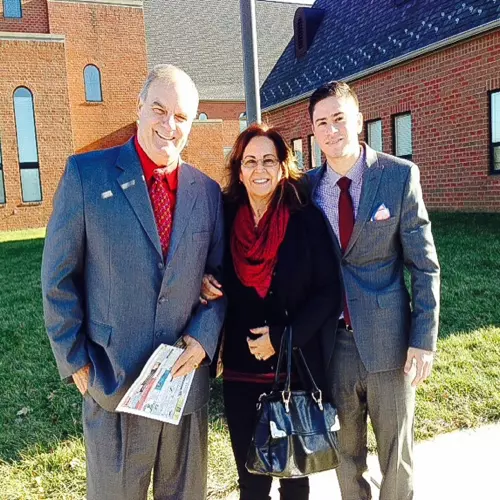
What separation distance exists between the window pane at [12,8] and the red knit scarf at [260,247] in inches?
903

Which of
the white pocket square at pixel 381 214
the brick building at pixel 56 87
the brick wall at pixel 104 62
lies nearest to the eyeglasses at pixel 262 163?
the white pocket square at pixel 381 214

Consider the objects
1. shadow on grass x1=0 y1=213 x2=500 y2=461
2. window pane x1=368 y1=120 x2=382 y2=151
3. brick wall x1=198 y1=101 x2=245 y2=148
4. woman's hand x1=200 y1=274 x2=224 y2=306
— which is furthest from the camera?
brick wall x1=198 y1=101 x2=245 y2=148

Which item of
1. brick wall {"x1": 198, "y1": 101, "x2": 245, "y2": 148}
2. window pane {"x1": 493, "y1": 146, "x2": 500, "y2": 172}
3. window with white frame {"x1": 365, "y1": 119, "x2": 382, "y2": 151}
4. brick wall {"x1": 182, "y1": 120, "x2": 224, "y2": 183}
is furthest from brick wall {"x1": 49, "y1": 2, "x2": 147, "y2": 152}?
window pane {"x1": 493, "y1": 146, "x2": 500, "y2": 172}

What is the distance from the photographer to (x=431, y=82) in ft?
39.5

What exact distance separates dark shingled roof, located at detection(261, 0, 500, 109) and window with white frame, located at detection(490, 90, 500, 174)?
1.38 m

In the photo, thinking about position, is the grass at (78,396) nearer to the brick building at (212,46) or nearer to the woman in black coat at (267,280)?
the woman in black coat at (267,280)

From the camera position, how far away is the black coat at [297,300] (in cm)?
249

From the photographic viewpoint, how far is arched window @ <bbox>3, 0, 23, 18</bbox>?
21641mm

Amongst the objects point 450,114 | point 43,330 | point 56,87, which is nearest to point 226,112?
point 56,87

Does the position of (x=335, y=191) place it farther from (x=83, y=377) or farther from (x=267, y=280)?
(x=83, y=377)

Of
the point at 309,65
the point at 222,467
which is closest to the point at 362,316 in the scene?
the point at 222,467

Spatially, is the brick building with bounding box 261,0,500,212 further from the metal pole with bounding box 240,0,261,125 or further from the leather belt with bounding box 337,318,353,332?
the leather belt with bounding box 337,318,353,332

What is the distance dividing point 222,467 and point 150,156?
2.07m

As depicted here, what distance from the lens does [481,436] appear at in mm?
3838
